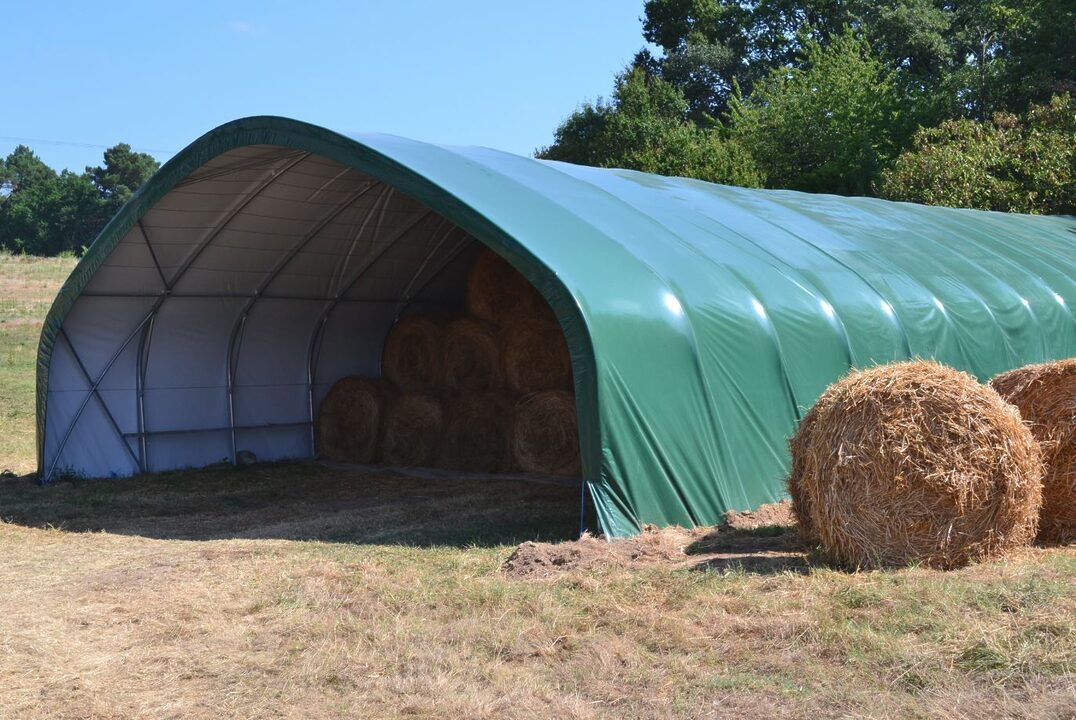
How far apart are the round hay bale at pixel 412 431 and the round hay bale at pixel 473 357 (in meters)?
0.48

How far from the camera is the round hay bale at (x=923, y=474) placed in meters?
8.05

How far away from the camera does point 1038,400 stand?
9531 mm

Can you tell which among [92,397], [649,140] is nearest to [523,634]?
[92,397]

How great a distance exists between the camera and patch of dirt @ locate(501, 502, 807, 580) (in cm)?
859

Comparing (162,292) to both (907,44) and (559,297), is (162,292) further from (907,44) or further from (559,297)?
(907,44)

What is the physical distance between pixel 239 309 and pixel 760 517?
31.4 ft

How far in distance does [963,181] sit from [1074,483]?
18125 mm

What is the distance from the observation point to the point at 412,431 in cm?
1697

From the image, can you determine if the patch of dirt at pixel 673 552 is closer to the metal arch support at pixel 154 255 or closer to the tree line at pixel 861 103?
the metal arch support at pixel 154 255

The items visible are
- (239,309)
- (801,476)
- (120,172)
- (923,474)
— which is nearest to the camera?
(923,474)

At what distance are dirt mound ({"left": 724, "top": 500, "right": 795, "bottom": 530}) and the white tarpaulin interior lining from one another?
264 inches

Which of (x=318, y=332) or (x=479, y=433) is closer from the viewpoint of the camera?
(x=479, y=433)

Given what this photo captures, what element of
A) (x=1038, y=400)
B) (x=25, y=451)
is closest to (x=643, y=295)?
(x=1038, y=400)

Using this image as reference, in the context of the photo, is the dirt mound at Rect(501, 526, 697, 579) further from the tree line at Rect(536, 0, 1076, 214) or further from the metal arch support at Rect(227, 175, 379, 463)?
the tree line at Rect(536, 0, 1076, 214)
